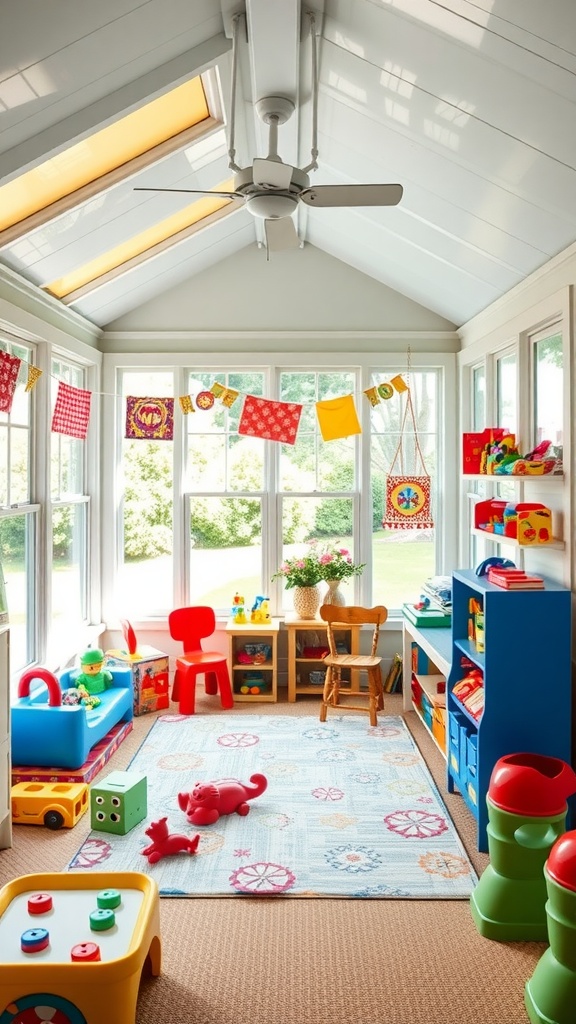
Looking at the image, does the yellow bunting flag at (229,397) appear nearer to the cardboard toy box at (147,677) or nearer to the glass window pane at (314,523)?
the glass window pane at (314,523)

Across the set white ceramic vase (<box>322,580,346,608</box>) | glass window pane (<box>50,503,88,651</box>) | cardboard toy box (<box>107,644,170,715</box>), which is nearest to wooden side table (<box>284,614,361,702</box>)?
white ceramic vase (<box>322,580,346,608</box>)

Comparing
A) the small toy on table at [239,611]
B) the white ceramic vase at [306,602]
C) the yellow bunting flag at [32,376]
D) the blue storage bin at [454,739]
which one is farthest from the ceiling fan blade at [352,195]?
the small toy on table at [239,611]

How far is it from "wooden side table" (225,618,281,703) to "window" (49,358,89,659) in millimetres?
1121

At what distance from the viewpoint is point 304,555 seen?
225 inches

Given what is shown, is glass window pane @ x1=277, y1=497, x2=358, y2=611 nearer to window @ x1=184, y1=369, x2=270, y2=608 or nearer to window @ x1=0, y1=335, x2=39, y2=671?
window @ x1=184, y1=369, x2=270, y2=608

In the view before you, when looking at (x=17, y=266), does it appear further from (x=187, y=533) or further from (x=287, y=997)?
(x=287, y=997)

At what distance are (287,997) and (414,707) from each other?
2.85 metres

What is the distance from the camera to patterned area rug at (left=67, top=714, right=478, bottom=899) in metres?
2.89

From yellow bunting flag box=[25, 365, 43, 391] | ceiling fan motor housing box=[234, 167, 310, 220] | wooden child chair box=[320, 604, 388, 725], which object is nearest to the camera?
ceiling fan motor housing box=[234, 167, 310, 220]

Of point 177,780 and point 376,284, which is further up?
point 376,284

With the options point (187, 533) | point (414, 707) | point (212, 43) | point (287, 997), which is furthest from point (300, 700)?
point (212, 43)

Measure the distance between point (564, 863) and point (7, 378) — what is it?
3.15 m

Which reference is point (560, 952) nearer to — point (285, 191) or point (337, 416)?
point (285, 191)

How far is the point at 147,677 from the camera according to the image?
507 cm
